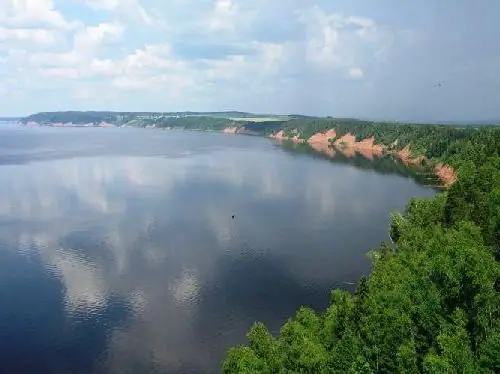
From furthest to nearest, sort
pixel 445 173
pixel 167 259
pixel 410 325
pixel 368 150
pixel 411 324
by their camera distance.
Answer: pixel 368 150
pixel 445 173
pixel 167 259
pixel 411 324
pixel 410 325

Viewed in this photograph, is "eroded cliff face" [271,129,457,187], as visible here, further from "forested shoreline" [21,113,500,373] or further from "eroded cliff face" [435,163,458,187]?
"forested shoreline" [21,113,500,373]

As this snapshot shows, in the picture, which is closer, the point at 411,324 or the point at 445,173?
the point at 411,324

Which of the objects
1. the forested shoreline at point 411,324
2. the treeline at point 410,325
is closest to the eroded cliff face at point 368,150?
the forested shoreline at point 411,324

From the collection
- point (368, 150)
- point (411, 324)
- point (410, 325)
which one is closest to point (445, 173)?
point (368, 150)

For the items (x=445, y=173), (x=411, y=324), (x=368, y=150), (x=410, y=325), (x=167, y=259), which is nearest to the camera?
(x=410, y=325)

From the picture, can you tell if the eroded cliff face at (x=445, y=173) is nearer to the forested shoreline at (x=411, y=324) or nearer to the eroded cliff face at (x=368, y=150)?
the eroded cliff face at (x=368, y=150)

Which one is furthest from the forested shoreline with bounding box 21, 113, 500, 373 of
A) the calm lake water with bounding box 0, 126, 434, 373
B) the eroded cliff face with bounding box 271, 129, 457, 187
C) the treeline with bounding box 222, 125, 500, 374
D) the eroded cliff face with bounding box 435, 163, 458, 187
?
the eroded cliff face with bounding box 271, 129, 457, 187

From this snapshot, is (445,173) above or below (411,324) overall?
below

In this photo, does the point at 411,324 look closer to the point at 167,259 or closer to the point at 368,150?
the point at 167,259

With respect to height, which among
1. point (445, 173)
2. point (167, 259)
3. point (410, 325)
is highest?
point (410, 325)
